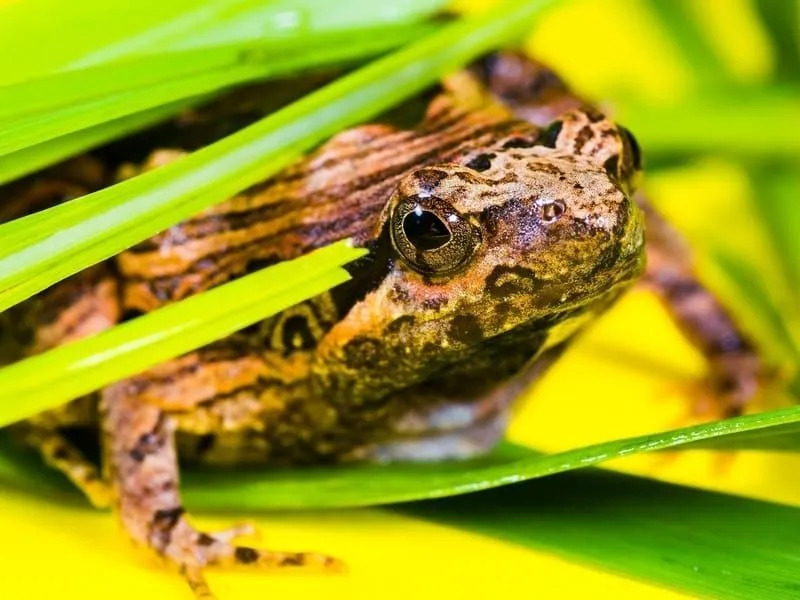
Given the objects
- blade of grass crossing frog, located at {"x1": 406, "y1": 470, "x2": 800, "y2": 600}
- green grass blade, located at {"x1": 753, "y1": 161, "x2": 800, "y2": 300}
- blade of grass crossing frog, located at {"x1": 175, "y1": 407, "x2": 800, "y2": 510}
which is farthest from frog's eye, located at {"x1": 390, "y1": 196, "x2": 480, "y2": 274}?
green grass blade, located at {"x1": 753, "y1": 161, "x2": 800, "y2": 300}

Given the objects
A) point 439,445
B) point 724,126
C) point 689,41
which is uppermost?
point 689,41

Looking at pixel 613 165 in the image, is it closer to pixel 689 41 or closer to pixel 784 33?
pixel 784 33

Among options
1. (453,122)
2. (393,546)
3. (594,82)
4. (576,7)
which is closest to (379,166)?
(453,122)

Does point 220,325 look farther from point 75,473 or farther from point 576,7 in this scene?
point 576,7

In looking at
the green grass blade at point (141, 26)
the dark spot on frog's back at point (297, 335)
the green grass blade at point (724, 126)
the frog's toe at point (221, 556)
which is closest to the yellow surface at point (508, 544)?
the frog's toe at point (221, 556)

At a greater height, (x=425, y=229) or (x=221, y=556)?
(x=425, y=229)

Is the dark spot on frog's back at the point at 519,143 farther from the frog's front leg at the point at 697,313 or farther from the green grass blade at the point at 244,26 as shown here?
the frog's front leg at the point at 697,313

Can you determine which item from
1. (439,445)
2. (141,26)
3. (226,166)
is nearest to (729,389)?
(439,445)
